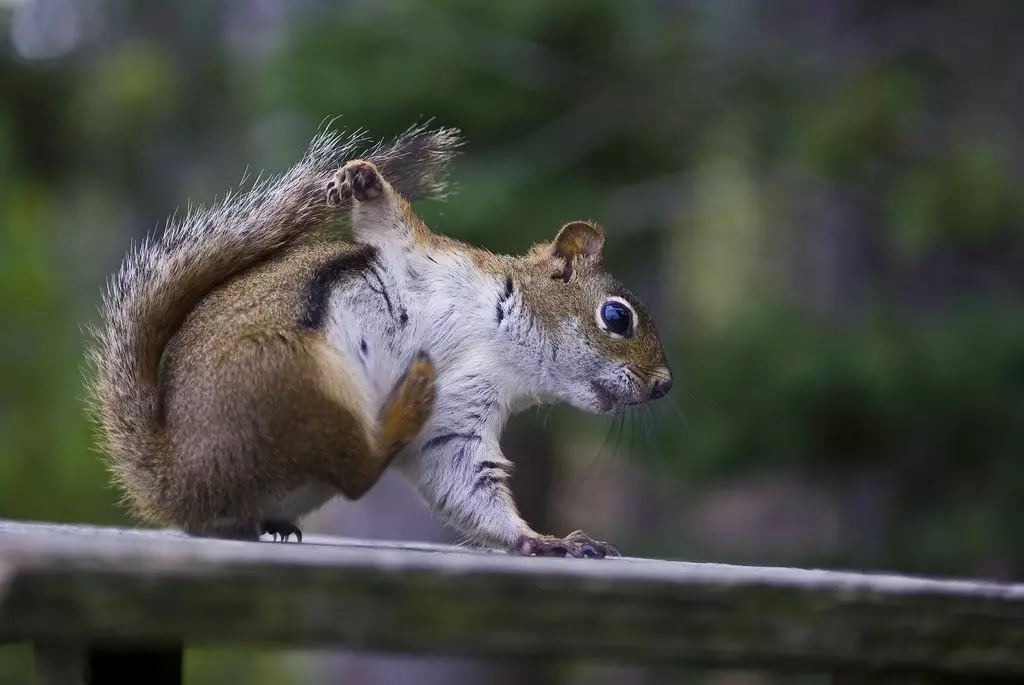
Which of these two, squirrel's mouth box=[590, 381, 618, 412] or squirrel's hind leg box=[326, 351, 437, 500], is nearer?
squirrel's hind leg box=[326, 351, 437, 500]

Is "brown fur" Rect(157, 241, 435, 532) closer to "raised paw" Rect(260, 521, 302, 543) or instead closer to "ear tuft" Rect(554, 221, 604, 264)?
"raised paw" Rect(260, 521, 302, 543)

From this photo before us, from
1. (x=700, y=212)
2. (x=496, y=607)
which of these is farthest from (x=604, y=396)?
(x=700, y=212)

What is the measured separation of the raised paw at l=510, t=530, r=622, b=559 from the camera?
1777 mm

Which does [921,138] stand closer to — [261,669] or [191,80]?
[261,669]

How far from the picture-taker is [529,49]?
4199 millimetres

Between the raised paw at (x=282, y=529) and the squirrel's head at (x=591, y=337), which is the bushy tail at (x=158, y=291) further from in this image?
the squirrel's head at (x=591, y=337)

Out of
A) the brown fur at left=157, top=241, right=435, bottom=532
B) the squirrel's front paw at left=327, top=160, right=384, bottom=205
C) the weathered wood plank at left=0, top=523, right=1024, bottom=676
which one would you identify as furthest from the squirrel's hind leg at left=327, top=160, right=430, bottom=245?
the weathered wood plank at left=0, top=523, right=1024, bottom=676

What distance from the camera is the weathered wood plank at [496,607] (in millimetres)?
1041

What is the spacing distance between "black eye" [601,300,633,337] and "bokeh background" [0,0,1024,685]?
146 centimetres

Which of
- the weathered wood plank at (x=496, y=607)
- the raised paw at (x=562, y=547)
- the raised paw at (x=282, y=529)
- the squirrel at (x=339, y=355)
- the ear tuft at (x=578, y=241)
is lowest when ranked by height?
the weathered wood plank at (x=496, y=607)

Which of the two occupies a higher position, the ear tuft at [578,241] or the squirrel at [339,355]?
the ear tuft at [578,241]

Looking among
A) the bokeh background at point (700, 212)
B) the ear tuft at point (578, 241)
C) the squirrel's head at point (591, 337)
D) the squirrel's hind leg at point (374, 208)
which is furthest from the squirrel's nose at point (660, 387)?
the bokeh background at point (700, 212)

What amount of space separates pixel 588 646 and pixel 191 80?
6.44m

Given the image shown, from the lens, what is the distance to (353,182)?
179 centimetres
